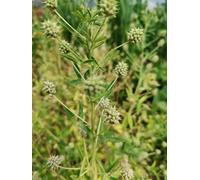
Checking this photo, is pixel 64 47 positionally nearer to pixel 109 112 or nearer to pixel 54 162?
pixel 109 112

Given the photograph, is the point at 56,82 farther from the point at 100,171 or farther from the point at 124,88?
the point at 100,171

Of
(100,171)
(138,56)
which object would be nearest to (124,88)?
(138,56)

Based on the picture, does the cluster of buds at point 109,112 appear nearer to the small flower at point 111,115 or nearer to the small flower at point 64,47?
the small flower at point 111,115

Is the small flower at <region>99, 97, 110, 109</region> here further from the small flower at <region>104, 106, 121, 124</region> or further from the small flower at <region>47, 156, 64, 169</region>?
the small flower at <region>47, 156, 64, 169</region>

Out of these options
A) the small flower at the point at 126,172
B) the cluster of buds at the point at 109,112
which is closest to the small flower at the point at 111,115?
the cluster of buds at the point at 109,112
